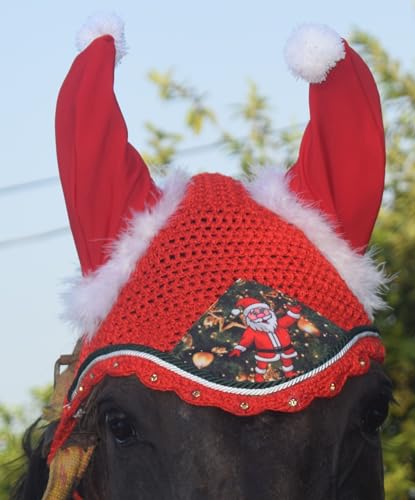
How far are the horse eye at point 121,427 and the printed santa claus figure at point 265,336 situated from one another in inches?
13.2

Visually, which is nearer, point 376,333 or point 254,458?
point 254,458

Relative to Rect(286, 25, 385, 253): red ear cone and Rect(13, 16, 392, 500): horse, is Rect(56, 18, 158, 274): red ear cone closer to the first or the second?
Rect(13, 16, 392, 500): horse

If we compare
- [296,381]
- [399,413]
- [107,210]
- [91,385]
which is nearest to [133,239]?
[107,210]

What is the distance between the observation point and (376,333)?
3.45 meters

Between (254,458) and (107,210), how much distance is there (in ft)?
2.90

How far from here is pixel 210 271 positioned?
10.8 ft

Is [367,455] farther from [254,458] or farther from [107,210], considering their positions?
[107,210]

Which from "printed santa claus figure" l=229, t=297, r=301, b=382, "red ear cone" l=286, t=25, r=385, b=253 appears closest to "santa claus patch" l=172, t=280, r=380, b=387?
"printed santa claus figure" l=229, t=297, r=301, b=382

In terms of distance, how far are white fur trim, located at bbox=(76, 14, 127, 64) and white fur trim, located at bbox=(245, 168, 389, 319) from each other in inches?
21.1

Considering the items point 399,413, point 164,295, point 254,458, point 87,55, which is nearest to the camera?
point 254,458

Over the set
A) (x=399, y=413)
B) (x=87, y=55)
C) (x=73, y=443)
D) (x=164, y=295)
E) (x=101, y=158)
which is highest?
(x=87, y=55)

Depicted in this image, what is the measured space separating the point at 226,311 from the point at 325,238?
0.47 meters

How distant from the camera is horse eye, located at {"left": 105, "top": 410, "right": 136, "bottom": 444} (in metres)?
3.22

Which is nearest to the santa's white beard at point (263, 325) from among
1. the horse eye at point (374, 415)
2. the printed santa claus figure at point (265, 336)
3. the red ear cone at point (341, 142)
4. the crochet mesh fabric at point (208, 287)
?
the printed santa claus figure at point (265, 336)
